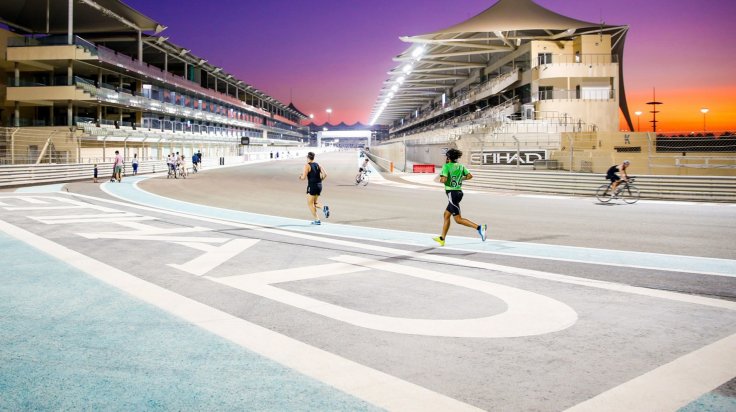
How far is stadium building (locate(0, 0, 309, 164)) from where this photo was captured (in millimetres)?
45031

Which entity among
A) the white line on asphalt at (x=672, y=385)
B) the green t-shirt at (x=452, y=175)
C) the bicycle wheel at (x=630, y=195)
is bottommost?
the white line on asphalt at (x=672, y=385)

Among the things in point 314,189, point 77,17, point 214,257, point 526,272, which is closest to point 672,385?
point 526,272

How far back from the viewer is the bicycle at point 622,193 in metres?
18.5

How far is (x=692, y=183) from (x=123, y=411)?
20844 millimetres

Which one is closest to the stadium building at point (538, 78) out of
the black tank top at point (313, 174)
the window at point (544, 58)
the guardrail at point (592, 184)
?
the window at point (544, 58)

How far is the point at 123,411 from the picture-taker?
10.1ft

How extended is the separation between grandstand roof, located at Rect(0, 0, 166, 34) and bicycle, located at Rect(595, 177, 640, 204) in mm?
46957

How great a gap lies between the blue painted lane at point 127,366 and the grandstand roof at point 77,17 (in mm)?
51327

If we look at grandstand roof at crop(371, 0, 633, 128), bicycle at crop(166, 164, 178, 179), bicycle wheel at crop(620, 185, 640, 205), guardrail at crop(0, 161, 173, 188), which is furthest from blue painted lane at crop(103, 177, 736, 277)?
grandstand roof at crop(371, 0, 633, 128)

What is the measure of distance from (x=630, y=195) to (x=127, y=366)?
60.1 feet

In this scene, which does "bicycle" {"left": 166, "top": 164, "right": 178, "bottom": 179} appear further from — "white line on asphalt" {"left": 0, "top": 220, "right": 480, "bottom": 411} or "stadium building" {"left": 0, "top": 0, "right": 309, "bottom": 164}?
"white line on asphalt" {"left": 0, "top": 220, "right": 480, "bottom": 411}

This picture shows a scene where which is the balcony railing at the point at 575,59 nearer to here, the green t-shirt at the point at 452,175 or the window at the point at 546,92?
the window at the point at 546,92

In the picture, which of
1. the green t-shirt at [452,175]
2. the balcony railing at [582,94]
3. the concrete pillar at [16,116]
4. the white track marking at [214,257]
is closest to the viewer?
the white track marking at [214,257]

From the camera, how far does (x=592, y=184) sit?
21281 millimetres
